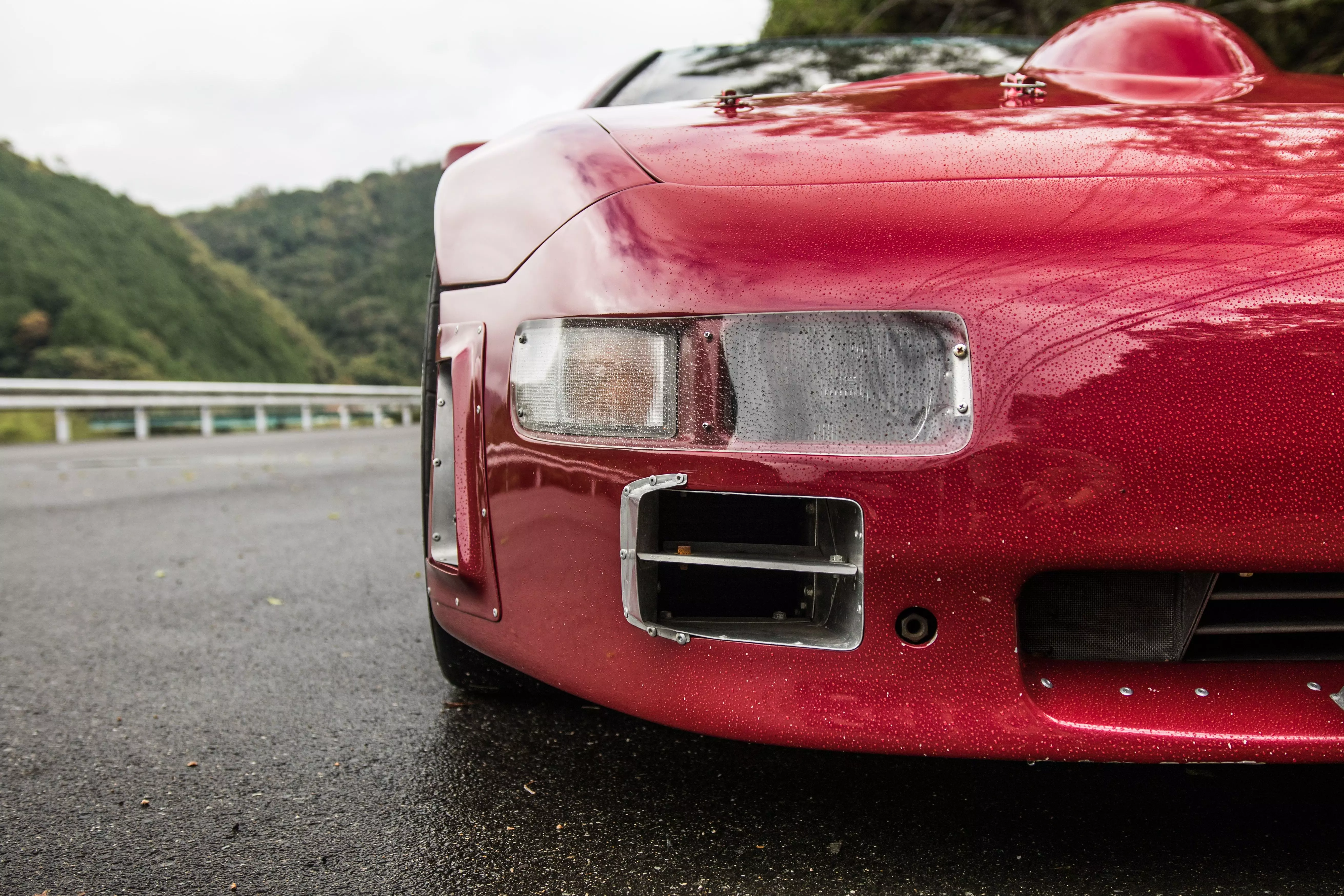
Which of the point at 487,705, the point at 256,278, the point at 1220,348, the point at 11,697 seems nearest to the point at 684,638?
the point at 1220,348

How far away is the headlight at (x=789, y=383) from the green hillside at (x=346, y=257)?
43.8m

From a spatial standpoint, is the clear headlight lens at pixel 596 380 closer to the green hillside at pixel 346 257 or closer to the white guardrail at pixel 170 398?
the white guardrail at pixel 170 398

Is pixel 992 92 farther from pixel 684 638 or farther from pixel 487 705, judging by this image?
pixel 487 705

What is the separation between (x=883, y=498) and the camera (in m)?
1.17

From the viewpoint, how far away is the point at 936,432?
3.89 feet

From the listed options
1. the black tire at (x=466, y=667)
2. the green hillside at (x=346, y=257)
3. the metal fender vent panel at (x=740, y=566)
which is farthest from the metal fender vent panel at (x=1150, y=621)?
the green hillside at (x=346, y=257)

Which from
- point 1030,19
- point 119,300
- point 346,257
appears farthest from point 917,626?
point 346,257

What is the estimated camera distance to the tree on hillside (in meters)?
8.97

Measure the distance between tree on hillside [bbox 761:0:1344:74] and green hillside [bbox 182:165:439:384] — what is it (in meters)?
33.9

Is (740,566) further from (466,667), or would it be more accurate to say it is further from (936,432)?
(466,667)

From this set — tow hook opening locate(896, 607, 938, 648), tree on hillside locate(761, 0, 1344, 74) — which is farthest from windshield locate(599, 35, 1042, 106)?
tree on hillside locate(761, 0, 1344, 74)

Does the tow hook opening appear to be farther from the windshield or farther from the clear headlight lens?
the windshield

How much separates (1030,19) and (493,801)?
37.0 feet

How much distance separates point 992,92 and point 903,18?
10.9 meters
